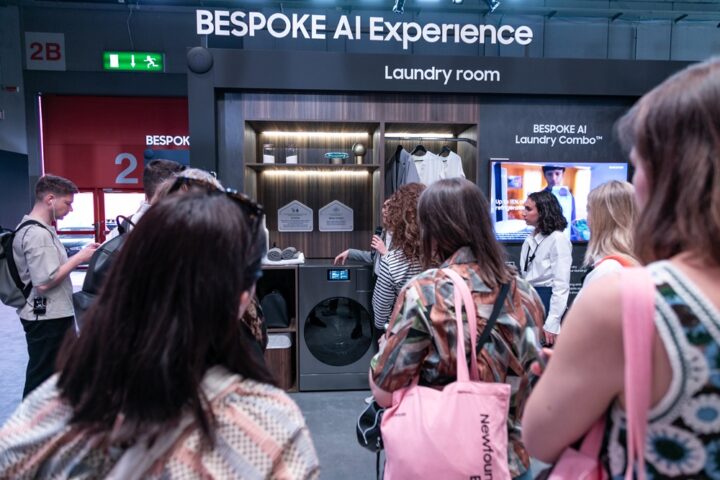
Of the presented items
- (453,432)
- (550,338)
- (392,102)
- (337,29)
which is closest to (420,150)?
(392,102)

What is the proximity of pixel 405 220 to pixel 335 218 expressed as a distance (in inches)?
75.3

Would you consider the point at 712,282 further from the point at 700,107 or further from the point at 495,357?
the point at 495,357

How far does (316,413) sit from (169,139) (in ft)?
25.8

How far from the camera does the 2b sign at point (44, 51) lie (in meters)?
8.73

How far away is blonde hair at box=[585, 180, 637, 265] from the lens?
1.88 meters

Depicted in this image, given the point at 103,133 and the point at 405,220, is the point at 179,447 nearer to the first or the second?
the point at 405,220

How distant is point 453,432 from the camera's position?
120cm

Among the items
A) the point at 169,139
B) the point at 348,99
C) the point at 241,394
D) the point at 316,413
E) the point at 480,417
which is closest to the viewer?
the point at 241,394

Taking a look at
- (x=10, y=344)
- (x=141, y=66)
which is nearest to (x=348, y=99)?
(x=10, y=344)

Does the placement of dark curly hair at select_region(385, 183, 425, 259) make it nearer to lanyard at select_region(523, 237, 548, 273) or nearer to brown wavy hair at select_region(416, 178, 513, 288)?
brown wavy hair at select_region(416, 178, 513, 288)

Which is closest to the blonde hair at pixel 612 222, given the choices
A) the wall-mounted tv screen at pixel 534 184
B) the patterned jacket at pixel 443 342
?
the patterned jacket at pixel 443 342

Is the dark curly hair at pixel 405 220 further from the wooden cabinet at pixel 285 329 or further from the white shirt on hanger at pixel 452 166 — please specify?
the white shirt on hanger at pixel 452 166

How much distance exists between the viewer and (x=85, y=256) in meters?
2.79

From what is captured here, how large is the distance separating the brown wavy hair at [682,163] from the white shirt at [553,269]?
2.99m
